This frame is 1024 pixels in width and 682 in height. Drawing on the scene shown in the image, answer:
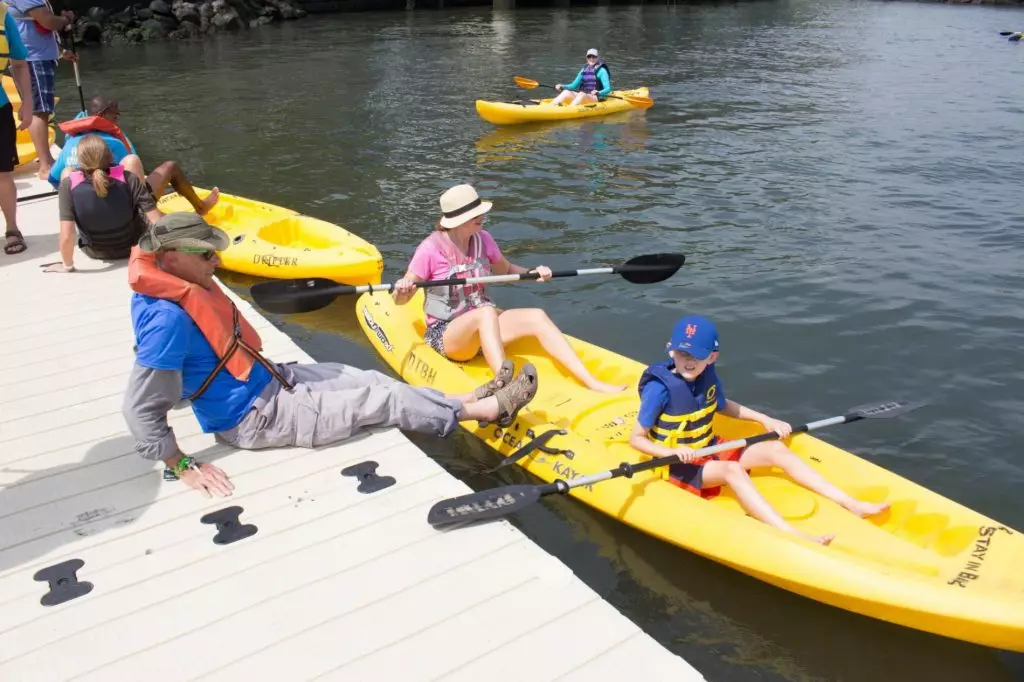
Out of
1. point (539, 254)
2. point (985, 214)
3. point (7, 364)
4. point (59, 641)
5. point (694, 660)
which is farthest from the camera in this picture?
point (985, 214)

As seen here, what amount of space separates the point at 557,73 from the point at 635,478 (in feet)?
55.6

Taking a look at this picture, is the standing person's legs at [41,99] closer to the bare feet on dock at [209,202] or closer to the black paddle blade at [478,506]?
the bare feet on dock at [209,202]

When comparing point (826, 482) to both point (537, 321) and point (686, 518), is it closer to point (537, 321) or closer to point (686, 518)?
point (686, 518)

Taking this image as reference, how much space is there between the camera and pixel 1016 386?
6422mm

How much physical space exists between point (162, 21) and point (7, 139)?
2329cm

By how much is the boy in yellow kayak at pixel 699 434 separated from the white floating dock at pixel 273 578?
1.09 meters

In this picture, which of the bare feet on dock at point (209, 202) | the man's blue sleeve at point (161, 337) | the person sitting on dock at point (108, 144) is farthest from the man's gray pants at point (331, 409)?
the bare feet on dock at point (209, 202)

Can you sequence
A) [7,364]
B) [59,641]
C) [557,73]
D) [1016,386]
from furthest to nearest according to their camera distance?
[557,73] < [1016,386] < [7,364] < [59,641]

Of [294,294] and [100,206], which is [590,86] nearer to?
[100,206]

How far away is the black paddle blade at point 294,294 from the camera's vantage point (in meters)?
5.32

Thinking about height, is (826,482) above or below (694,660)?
above

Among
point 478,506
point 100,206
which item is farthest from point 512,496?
point 100,206

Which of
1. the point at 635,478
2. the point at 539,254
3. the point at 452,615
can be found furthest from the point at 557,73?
the point at 452,615

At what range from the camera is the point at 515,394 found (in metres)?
4.74
